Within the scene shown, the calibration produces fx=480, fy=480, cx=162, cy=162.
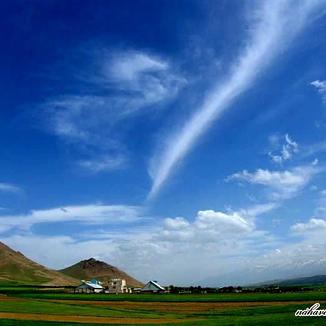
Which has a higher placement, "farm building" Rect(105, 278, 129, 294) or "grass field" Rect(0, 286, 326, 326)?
"farm building" Rect(105, 278, 129, 294)

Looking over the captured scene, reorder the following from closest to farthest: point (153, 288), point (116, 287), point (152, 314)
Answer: point (152, 314)
point (153, 288)
point (116, 287)

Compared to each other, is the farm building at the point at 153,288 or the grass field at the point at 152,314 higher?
the farm building at the point at 153,288

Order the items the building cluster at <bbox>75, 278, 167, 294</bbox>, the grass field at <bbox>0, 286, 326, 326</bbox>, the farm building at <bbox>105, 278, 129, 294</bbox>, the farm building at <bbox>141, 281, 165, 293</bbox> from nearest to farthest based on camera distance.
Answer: the grass field at <bbox>0, 286, 326, 326</bbox> < the farm building at <bbox>141, 281, 165, 293</bbox> < the building cluster at <bbox>75, 278, 167, 294</bbox> < the farm building at <bbox>105, 278, 129, 294</bbox>

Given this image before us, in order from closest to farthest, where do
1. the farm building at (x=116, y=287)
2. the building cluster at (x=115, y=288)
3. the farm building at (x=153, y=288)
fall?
the farm building at (x=153, y=288) → the building cluster at (x=115, y=288) → the farm building at (x=116, y=287)

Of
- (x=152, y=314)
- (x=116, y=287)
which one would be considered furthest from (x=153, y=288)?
(x=152, y=314)

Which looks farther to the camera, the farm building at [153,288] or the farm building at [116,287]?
the farm building at [116,287]

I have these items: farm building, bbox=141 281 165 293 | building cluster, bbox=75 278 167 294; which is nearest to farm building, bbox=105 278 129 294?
building cluster, bbox=75 278 167 294

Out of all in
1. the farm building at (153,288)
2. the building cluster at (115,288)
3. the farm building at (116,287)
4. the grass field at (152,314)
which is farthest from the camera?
the farm building at (116,287)

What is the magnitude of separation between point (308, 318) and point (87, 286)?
Answer: 150989 millimetres

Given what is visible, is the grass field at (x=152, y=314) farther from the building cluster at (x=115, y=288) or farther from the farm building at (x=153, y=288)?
the building cluster at (x=115, y=288)

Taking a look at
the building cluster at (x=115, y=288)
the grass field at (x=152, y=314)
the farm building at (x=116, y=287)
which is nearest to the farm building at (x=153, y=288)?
the building cluster at (x=115, y=288)

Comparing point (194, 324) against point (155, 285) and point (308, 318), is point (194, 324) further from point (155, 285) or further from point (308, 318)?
point (155, 285)

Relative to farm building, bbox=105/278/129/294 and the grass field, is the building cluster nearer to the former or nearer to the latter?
farm building, bbox=105/278/129/294

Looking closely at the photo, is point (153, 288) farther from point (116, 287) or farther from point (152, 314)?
point (152, 314)
